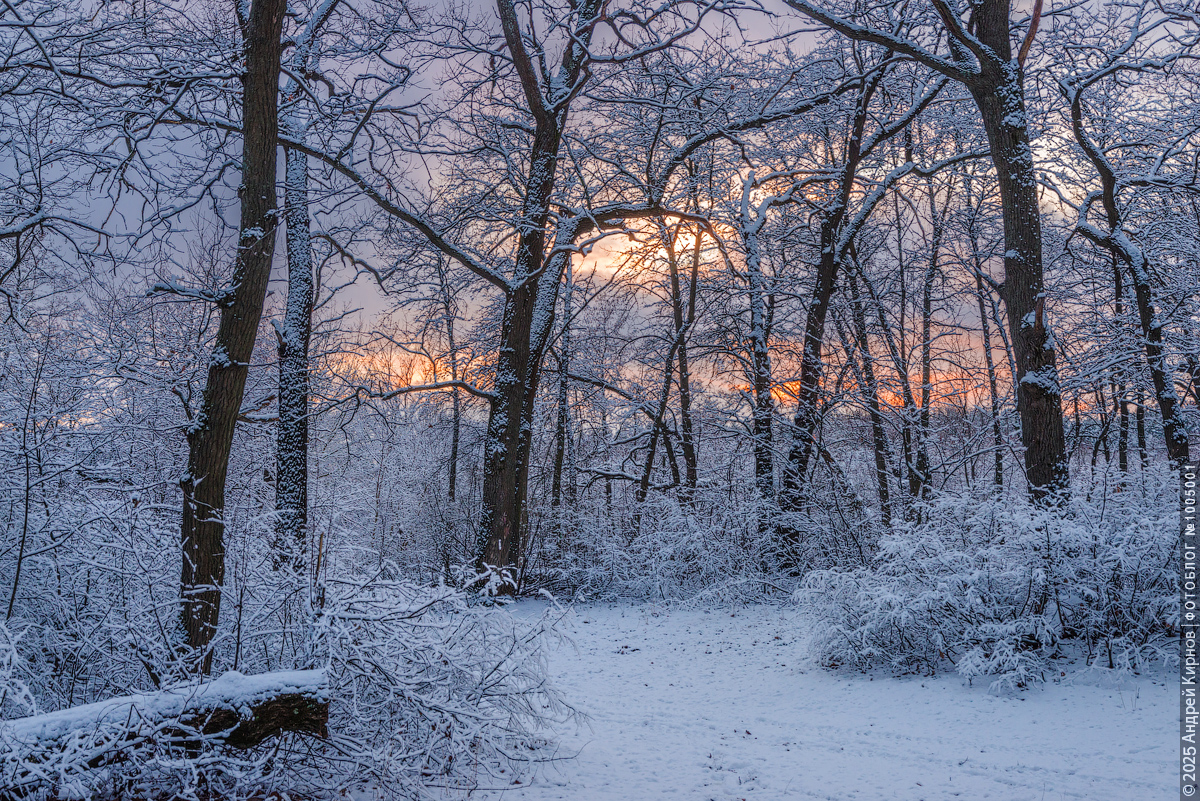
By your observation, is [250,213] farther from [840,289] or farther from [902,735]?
[840,289]

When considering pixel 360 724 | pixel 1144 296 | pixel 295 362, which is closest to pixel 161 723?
pixel 360 724

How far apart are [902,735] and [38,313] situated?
47.4ft

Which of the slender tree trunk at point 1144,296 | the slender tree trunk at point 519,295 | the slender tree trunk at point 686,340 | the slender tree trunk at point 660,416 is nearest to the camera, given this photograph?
the slender tree trunk at point 1144,296

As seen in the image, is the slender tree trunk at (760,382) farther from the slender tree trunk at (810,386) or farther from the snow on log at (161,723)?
the snow on log at (161,723)

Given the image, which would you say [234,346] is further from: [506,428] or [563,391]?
[563,391]

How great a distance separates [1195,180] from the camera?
812 centimetres

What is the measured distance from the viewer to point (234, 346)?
5.32m

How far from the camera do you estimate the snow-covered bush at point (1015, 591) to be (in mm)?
6012

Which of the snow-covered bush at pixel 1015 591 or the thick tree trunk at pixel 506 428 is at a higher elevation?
the thick tree trunk at pixel 506 428

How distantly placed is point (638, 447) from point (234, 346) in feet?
41.4

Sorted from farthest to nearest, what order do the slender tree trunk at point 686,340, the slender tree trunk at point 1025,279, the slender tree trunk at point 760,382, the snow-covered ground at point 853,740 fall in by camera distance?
Answer: the slender tree trunk at point 686,340 < the slender tree trunk at point 760,382 < the slender tree trunk at point 1025,279 < the snow-covered ground at point 853,740

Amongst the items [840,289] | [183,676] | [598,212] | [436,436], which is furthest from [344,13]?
[436,436]

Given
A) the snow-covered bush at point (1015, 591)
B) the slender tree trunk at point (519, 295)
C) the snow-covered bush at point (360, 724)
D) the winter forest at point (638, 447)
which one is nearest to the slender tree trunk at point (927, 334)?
the winter forest at point (638, 447)

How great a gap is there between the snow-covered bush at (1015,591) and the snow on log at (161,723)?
5038 millimetres
